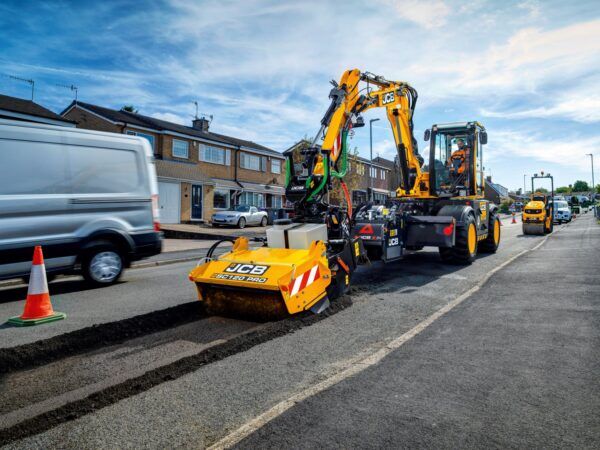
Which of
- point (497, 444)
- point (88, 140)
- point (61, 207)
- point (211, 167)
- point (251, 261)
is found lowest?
point (497, 444)

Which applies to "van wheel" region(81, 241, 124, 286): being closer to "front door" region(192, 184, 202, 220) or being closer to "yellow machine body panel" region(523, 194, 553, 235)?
"yellow machine body panel" region(523, 194, 553, 235)

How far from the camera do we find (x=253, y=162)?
114ft

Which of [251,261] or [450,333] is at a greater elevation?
[251,261]

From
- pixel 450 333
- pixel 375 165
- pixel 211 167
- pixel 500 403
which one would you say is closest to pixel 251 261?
pixel 450 333

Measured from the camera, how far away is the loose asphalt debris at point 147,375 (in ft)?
9.09

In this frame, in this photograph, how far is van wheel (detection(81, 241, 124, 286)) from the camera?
24.7 ft

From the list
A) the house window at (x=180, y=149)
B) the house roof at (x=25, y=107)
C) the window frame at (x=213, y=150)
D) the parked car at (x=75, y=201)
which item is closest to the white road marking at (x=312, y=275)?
the parked car at (x=75, y=201)

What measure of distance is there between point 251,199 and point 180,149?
7223mm

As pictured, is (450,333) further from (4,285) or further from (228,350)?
(4,285)

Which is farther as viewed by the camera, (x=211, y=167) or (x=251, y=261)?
(x=211, y=167)

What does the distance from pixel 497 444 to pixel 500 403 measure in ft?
1.87

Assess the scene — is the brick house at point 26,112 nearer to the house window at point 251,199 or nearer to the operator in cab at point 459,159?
the house window at point 251,199

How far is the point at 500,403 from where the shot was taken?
3.07 m

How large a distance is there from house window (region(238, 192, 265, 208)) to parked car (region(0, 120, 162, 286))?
2428cm
